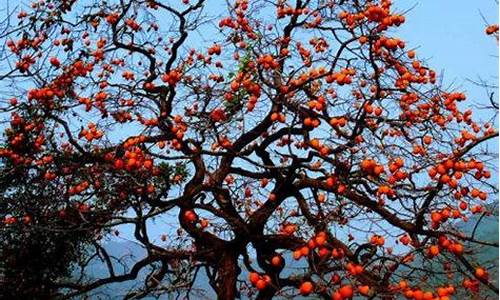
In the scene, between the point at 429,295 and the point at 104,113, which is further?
the point at 104,113

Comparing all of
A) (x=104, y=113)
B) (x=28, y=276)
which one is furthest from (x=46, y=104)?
(x=28, y=276)

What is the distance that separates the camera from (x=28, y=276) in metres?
6.80

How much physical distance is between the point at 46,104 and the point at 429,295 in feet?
14.0

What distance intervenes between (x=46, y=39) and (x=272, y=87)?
270cm

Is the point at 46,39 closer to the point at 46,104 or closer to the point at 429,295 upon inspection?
the point at 46,104

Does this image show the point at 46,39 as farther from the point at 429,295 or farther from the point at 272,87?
the point at 429,295

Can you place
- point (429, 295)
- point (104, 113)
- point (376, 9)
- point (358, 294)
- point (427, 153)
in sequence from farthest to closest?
point (104, 113) → point (427, 153) → point (376, 9) → point (358, 294) → point (429, 295)

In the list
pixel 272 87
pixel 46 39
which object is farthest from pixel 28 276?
pixel 272 87

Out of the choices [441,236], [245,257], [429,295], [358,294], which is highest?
[245,257]

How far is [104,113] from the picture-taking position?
6070 millimetres

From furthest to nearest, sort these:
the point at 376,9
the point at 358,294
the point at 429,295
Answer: the point at 376,9 < the point at 358,294 < the point at 429,295

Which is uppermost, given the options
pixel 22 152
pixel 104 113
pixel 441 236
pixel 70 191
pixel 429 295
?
pixel 22 152

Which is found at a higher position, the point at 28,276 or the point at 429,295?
the point at 28,276

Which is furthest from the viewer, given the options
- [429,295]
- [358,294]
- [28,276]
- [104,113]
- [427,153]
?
[28,276]
